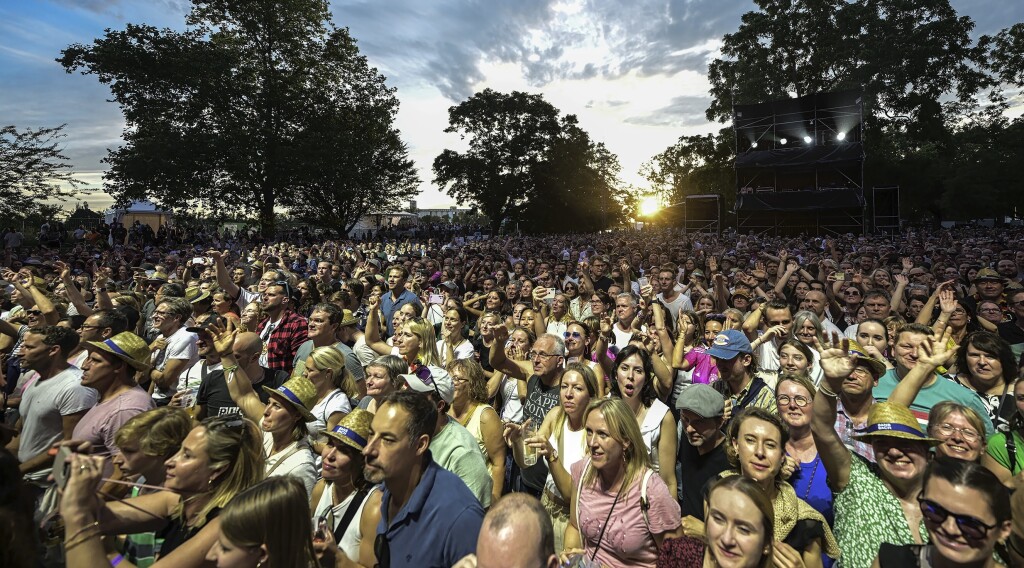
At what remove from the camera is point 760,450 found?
265 centimetres

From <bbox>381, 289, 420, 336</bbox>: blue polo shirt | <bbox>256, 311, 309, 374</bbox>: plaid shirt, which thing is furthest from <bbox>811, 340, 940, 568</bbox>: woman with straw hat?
<bbox>381, 289, 420, 336</bbox>: blue polo shirt

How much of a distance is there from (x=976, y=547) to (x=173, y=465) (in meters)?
3.32

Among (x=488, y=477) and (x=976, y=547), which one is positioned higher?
(x=976, y=547)

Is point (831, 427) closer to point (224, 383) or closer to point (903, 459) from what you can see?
point (903, 459)

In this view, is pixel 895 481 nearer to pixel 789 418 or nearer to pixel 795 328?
pixel 789 418

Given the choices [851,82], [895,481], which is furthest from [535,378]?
[851,82]

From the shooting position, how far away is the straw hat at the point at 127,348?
3.66 m

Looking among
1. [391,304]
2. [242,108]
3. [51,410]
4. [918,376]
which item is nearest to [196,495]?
[51,410]

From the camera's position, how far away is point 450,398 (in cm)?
356

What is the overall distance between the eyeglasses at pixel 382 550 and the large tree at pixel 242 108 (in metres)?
31.5

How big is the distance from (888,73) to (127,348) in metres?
47.4

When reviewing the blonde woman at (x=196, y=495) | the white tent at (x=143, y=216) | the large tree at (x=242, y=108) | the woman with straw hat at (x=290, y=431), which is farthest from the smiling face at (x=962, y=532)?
the white tent at (x=143, y=216)

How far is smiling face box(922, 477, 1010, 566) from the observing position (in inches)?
76.7

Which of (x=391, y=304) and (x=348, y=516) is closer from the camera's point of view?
(x=348, y=516)
